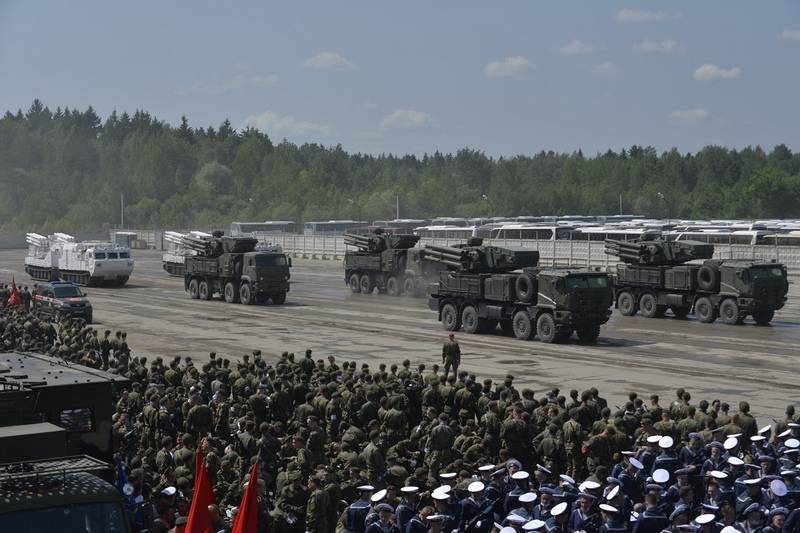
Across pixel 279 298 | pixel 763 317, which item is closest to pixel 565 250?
pixel 279 298

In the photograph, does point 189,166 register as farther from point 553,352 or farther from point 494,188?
point 553,352

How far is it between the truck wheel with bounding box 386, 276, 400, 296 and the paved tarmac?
1.52ft

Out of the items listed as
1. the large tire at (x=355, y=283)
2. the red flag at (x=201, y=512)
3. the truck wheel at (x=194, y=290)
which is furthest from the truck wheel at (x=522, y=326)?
the red flag at (x=201, y=512)

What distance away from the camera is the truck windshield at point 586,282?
27859mm

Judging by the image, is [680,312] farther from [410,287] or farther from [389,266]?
[389,266]

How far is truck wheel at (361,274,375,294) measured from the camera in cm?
4437

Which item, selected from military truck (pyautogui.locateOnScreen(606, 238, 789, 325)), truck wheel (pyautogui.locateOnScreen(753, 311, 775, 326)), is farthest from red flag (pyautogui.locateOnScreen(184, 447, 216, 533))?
truck wheel (pyautogui.locateOnScreen(753, 311, 775, 326))

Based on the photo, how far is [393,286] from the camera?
4338 centimetres

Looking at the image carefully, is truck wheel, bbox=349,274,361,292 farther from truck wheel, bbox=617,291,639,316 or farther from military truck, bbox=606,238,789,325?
truck wheel, bbox=617,291,639,316

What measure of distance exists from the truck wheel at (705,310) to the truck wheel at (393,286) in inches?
536

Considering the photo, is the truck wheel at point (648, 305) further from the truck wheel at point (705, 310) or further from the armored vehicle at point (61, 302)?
the armored vehicle at point (61, 302)

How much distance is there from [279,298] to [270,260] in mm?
1555

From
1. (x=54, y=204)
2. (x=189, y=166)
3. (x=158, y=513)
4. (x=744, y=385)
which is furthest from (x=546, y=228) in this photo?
(x=189, y=166)

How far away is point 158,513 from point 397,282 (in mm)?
33217
